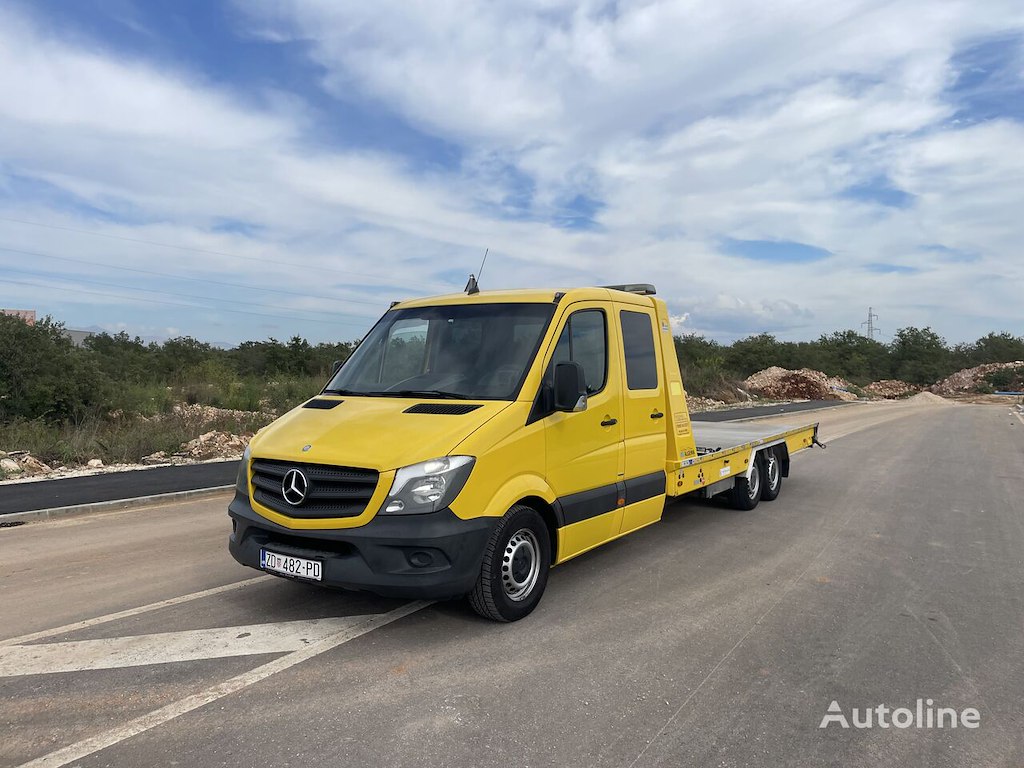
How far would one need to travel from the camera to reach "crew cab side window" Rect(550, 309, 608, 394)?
196 inches

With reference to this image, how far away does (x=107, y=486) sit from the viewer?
32.1ft

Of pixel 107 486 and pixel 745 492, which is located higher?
pixel 745 492

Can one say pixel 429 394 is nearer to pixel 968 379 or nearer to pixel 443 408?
pixel 443 408

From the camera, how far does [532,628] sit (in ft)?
14.3

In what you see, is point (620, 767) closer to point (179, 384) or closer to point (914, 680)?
point (914, 680)

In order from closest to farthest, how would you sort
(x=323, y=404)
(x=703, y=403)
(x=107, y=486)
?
1. (x=323, y=404)
2. (x=107, y=486)
3. (x=703, y=403)

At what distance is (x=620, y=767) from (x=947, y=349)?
284 feet

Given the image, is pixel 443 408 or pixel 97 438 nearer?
pixel 443 408

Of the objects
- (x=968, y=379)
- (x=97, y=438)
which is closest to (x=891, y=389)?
(x=968, y=379)

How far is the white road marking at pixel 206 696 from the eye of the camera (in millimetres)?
2920

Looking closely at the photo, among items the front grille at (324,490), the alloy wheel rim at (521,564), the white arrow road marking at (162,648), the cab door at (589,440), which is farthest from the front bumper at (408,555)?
the cab door at (589,440)

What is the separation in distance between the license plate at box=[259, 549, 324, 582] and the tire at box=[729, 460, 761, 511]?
5489 mm

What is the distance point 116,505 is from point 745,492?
794 centimetres

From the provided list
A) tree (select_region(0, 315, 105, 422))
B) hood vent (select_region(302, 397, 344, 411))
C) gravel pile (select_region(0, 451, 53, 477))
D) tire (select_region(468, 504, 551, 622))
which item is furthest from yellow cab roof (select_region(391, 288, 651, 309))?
tree (select_region(0, 315, 105, 422))
